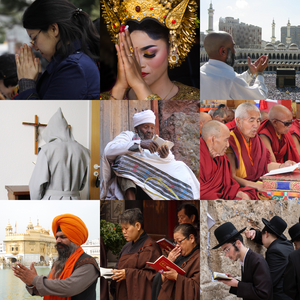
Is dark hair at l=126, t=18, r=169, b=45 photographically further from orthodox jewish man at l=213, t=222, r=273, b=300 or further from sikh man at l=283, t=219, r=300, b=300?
sikh man at l=283, t=219, r=300, b=300

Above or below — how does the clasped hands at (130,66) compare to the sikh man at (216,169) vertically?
above

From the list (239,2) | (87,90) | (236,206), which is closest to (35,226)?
(87,90)

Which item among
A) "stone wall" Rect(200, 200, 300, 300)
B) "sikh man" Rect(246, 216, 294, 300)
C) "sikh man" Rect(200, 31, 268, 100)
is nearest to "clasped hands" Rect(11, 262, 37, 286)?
"stone wall" Rect(200, 200, 300, 300)

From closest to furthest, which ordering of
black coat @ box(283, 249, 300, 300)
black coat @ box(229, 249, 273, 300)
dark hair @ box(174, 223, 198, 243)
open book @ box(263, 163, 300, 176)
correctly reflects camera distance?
black coat @ box(283, 249, 300, 300) < black coat @ box(229, 249, 273, 300) < dark hair @ box(174, 223, 198, 243) < open book @ box(263, 163, 300, 176)

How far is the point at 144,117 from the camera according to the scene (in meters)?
4.15

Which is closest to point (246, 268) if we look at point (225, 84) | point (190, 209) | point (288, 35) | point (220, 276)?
point (220, 276)

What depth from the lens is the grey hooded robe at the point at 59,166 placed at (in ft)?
13.5

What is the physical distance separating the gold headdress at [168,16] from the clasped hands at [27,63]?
36.9 inches

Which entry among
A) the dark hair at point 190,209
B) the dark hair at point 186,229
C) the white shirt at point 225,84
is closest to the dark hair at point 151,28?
the white shirt at point 225,84

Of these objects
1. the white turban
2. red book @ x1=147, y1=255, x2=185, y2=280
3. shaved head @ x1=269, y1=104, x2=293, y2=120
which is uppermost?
shaved head @ x1=269, y1=104, x2=293, y2=120

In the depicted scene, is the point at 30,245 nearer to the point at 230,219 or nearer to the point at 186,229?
the point at 186,229

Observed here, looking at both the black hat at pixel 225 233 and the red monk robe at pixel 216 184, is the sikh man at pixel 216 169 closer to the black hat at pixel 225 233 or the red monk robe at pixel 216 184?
the red monk robe at pixel 216 184

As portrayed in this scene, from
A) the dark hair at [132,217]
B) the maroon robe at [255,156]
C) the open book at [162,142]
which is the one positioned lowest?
the dark hair at [132,217]

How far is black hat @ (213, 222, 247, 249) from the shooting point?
12.7ft
